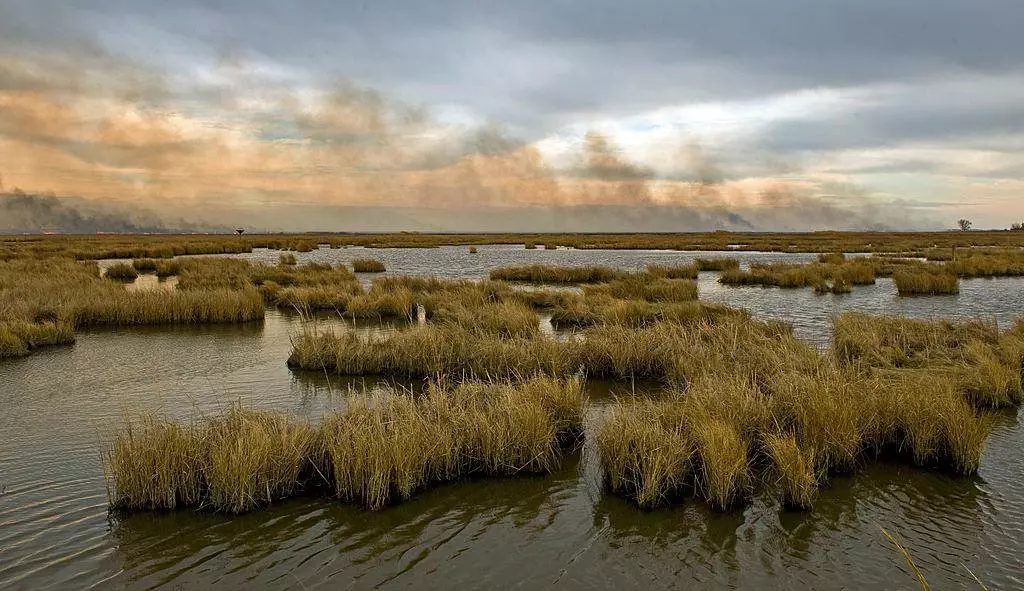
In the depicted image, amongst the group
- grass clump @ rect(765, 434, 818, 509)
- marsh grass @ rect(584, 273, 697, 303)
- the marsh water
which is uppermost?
marsh grass @ rect(584, 273, 697, 303)

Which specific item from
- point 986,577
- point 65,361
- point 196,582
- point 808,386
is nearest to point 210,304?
point 65,361

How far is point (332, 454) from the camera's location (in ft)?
25.6

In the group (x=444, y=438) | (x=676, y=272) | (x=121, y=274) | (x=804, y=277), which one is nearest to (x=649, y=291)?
(x=804, y=277)

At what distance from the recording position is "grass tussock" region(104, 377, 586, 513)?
285 inches

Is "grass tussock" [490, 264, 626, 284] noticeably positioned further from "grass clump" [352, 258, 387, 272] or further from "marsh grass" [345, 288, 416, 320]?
"marsh grass" [345, 288, 416, 320]

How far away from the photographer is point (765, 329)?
16.7 metres

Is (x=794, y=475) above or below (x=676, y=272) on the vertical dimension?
below

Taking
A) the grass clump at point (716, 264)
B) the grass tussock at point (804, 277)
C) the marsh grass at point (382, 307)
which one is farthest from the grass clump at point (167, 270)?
the grass clump at point (716, 264)

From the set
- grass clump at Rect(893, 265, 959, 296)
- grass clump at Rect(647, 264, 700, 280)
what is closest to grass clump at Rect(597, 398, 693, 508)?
grass clump at Rect(893, 265, 959, 296)

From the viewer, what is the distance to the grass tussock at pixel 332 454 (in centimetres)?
724

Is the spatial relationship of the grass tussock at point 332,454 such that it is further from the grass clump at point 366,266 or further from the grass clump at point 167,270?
the grass clump at point 366,266

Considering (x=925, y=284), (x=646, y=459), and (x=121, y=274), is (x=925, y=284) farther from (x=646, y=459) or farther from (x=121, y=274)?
(x=121, y=274)

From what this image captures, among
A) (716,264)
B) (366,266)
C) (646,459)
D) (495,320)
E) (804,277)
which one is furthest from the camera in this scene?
(366,266)

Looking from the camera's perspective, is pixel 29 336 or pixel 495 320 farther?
pixel 495 320
